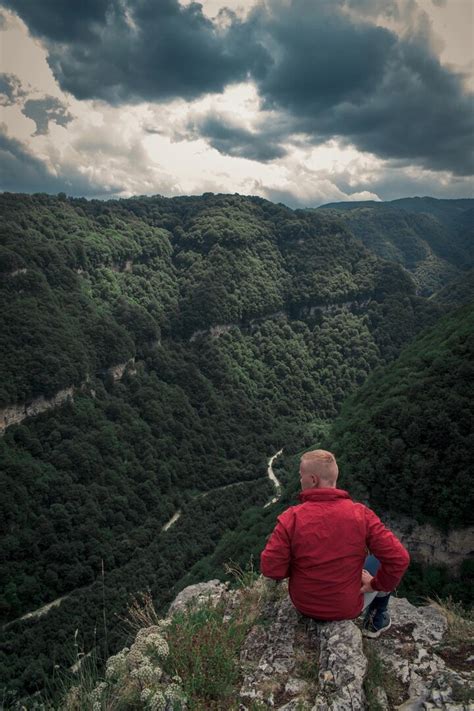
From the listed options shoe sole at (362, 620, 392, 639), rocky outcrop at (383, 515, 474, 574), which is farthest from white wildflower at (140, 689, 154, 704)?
rocky outcrop at (383, 515, 474, 574)

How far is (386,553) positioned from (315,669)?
1797 millimetres

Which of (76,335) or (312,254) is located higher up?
(312,254)

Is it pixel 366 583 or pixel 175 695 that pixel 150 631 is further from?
pixel 366 583

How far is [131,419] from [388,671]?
261 ft

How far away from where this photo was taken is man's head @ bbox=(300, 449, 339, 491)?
637 centimetres

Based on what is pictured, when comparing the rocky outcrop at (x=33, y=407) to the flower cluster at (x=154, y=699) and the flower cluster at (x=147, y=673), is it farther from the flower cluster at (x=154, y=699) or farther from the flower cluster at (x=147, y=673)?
the flower cluster at (x=154, y=699)

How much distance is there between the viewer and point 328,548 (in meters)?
6.22

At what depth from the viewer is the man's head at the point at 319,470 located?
6.37m

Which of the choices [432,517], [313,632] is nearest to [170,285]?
[432,517]

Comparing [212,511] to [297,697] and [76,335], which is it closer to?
[76,335]

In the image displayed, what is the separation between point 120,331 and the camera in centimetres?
9131

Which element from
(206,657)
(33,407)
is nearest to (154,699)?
(206,657)

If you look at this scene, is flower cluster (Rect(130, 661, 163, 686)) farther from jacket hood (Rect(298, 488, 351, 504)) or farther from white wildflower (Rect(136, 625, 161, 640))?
jacket hood (Rect(298, 488, 351, 504))

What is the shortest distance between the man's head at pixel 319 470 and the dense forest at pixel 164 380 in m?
3.58
